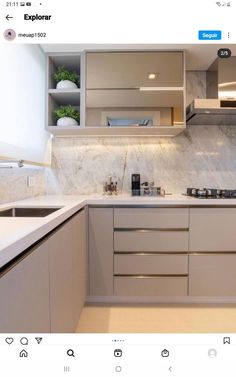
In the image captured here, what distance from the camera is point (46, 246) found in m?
1.01

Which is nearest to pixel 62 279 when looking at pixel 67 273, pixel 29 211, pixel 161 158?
pixel 67 273

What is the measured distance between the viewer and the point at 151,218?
79.2 inches

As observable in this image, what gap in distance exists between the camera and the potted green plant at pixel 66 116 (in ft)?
7.42

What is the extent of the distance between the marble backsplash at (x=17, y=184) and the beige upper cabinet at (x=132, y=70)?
2.91 ft

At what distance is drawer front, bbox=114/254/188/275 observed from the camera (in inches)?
79.7
